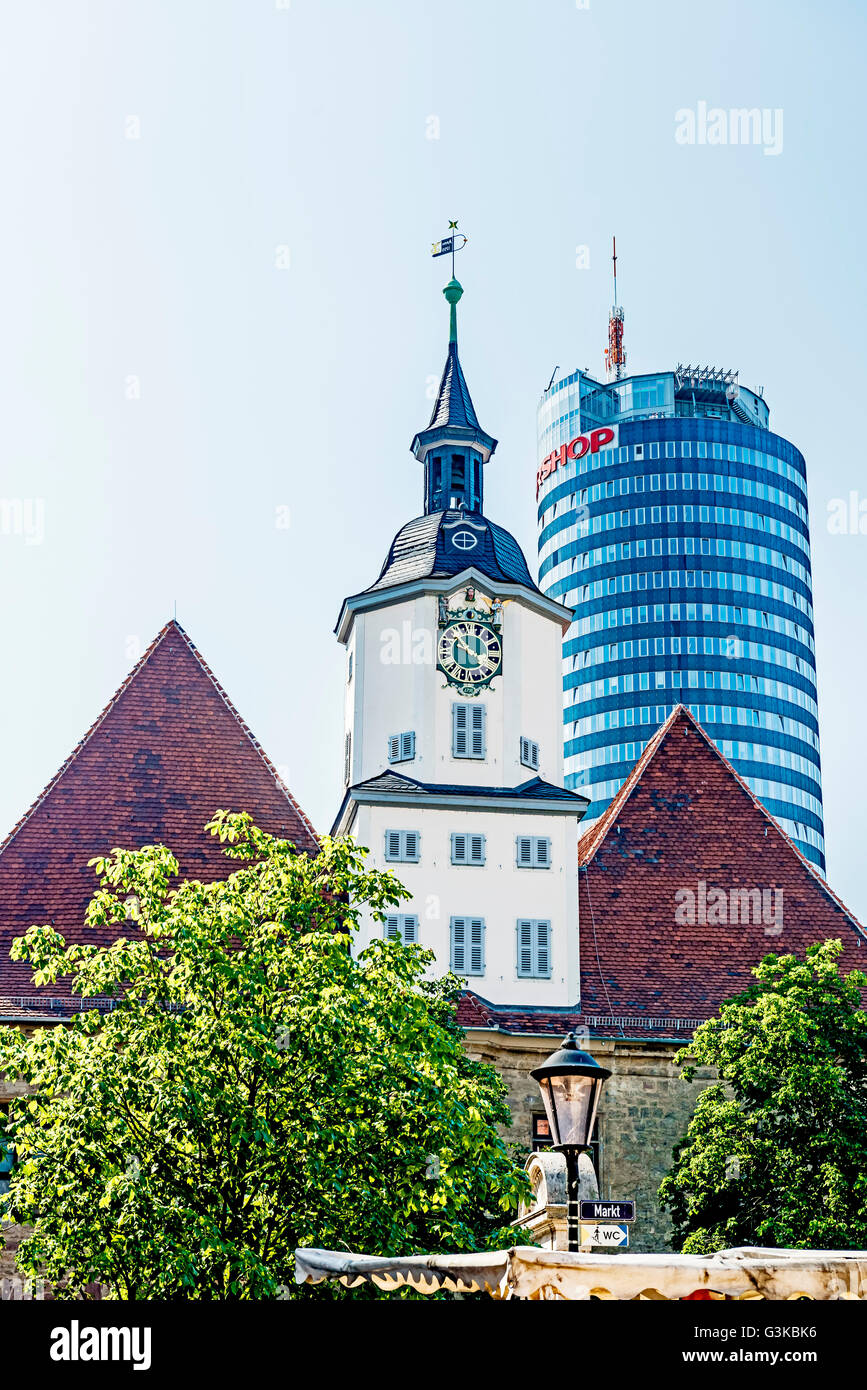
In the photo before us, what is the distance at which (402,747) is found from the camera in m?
34.8

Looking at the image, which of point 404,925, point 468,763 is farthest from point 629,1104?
point 468,763

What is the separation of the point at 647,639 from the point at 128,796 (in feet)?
261

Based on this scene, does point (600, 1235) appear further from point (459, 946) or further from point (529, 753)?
point (529, 753)

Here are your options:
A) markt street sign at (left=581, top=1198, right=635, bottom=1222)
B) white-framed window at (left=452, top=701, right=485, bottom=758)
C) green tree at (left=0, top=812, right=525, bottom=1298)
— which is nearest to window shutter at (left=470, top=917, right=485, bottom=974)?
white-framed window at (left=452, top=701, right=485, bottom=758)

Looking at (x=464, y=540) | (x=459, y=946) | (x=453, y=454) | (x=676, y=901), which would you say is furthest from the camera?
(x=453, y=454)

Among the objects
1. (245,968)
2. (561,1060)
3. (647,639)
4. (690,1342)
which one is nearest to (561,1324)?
(690,1342)

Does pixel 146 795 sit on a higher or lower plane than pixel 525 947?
higher

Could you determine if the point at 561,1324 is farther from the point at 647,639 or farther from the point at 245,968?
the point at 647,639

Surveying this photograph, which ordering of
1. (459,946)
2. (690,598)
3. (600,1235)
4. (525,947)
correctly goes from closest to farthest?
(600,1235) < (459,946) < (525,947) < (690,598)

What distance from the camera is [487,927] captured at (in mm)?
33875

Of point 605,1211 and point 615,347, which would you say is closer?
point 605,1211

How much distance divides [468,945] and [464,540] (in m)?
8.68

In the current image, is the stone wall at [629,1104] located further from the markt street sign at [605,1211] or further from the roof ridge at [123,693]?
the markt street sign at [605,1211]

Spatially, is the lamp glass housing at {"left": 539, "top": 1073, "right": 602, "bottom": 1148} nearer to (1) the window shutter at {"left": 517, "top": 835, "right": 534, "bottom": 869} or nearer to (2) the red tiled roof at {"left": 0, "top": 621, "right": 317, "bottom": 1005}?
(2) the red tiled roof at {"left": 0, "top": 621, "right": 317, "bottom": 1005}
